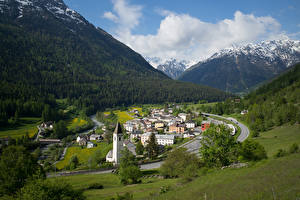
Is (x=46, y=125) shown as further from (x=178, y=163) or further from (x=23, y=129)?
(x=178, y=163)

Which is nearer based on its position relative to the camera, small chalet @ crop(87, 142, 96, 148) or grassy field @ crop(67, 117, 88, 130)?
small chalet @ crop(87, 142, 96, 148)

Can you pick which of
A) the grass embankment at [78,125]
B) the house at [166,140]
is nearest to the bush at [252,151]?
the house at [166,140]

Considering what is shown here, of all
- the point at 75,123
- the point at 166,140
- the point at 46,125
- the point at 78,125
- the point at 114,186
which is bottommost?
the point at 166,140

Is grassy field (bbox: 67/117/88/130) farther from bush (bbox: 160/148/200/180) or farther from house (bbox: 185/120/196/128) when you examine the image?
bush (bbox: 160/148/200/180)

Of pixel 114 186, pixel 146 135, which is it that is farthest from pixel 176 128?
pixel 114 186

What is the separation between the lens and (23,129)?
300ft

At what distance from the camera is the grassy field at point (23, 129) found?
82.4 metres

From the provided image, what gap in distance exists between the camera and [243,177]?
24.5 m

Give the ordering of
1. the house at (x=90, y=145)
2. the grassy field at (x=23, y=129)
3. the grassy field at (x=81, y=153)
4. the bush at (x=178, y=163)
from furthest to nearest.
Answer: the grassy field at (x=23, y=129) < the house at (x=90, y=145) < the grassy field at (x=81, y=153) < the bush at (x=178, y=163)

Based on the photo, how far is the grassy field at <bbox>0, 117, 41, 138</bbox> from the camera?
82.4 m

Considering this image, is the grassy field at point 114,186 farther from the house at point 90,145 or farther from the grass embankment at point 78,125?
the grass embankment at point 78,125

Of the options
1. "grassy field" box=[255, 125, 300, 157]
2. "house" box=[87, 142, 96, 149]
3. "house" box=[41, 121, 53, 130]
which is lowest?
"house" box=[87, 142, 96, 149]

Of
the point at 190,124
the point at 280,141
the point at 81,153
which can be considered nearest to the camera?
Result: the point at 280,141

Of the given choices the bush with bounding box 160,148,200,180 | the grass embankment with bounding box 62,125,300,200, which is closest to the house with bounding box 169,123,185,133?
the bush with bounding box 160,148,200,180
